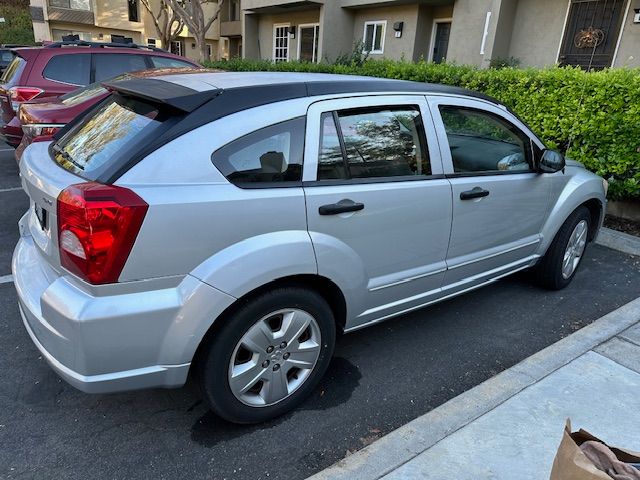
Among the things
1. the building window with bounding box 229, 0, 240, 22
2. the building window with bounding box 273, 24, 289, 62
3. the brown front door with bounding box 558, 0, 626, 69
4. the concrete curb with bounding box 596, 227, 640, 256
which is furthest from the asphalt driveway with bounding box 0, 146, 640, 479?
the building window with bounding box 229, 0, 240, 22

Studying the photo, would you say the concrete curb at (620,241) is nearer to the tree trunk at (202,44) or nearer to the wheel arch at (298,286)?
the wheel arch at (298,286)

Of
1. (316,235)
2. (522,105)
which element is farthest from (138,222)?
(522,105)

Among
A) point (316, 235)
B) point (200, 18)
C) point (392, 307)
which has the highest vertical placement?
point (200, 18)

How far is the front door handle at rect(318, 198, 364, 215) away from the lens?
2.40 meters

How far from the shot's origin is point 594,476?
1.44m

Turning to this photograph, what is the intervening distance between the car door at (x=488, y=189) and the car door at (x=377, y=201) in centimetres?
14

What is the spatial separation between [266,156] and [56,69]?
19.8ft

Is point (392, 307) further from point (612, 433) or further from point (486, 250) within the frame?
point (612, 433)

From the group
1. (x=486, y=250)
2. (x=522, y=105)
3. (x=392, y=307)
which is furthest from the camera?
(x=522, y=105)

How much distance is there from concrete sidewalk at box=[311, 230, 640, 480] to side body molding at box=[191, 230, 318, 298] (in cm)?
91

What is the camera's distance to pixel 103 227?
6.21 ft

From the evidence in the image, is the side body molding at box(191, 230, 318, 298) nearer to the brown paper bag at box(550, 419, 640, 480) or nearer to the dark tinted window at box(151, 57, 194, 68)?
the brown paper bag at box(550, 419, 640, 480)

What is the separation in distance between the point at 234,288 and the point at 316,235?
51 cm

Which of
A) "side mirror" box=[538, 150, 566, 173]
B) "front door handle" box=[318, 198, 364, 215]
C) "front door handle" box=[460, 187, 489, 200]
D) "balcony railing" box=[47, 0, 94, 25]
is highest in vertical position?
"balcony railing" box=[47, 0, 94, 25]
